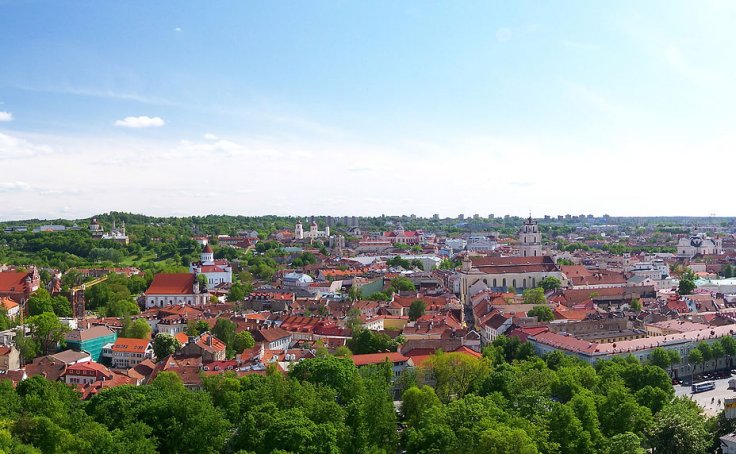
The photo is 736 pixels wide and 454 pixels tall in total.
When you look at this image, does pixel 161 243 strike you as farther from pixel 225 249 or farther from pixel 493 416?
pixel 493 416

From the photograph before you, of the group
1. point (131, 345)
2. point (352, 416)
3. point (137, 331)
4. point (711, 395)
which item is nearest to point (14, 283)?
point (137, 331)

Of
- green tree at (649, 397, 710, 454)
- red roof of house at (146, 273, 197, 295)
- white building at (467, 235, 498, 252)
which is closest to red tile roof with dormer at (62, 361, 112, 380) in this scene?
green tree at (649, 397, 710, 454)

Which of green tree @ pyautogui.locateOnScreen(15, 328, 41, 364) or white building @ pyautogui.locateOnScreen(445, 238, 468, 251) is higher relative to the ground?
white building @ pyautogui.locateOnScreen(445, 238, 468, 251)

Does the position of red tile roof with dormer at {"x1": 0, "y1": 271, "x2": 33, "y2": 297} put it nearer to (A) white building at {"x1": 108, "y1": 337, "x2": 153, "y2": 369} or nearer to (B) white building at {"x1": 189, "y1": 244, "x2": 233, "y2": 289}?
(B) white building at {"x1": 189, "y1": 244, "x2": 233, "y2": 289}

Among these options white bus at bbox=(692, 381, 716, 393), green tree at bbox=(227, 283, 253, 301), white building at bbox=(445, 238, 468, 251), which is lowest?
white bus at bbox=(692, 381, 716, 393)

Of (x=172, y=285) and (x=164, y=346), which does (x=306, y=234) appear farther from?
(x=164, y=346)
